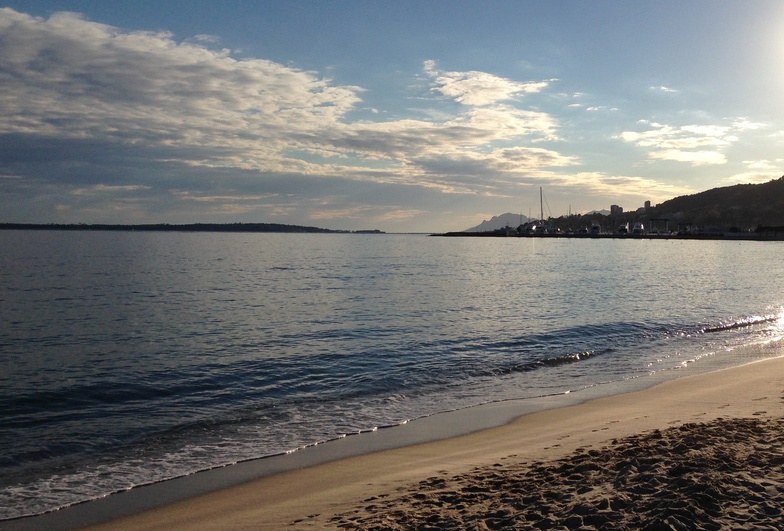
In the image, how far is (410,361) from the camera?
1788 centimetres

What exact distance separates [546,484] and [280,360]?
11.9 m

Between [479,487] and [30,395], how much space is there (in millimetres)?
11494

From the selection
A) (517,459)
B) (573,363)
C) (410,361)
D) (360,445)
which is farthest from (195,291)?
(517,459)

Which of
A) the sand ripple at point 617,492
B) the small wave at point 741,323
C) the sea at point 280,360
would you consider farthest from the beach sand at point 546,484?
the small wave at point 741,323

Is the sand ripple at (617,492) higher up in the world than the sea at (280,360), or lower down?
higher up

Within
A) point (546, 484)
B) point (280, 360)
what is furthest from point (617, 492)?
point (280, 360)

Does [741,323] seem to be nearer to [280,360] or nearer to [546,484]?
[280,360]

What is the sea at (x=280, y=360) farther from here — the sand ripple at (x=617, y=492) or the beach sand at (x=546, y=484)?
the sand ripple at (x=617, y=492)

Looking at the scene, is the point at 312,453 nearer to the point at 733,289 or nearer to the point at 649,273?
the point at 733,289

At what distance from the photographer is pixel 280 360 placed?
1775 cm

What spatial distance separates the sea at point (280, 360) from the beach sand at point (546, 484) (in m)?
1.81

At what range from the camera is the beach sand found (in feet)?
19.2

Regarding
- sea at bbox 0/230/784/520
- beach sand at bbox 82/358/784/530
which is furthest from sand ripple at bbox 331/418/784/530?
sea at bbox 0/230/784/520

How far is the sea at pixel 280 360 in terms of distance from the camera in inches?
405
